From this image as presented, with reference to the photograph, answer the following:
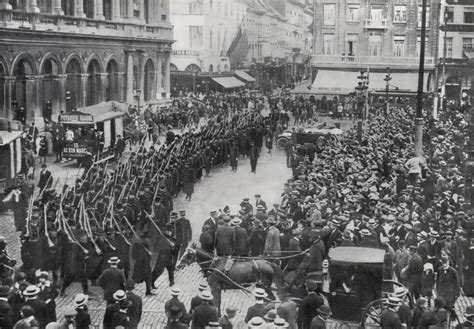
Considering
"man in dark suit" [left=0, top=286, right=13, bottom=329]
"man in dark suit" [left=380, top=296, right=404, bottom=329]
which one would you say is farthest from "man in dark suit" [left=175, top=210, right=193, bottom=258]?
"man in dark suit" [left=380, top=296, right=404, bottom=329]

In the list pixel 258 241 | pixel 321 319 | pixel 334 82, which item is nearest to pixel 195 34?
pixel 334 82

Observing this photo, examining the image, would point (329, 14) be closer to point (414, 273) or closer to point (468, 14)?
point (468, 14)

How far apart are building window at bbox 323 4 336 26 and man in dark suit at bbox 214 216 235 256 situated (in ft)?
169

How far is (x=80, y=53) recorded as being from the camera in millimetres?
46812

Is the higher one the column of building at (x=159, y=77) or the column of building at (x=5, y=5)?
the column of building at (x=5, y=5)

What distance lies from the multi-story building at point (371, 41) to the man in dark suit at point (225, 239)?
4712 cm

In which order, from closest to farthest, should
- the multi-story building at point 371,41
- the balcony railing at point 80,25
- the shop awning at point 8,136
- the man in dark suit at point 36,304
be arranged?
1. the man in dark suit at point 36,304
2. the shop awning at point 8,136
3. the balcony railing at point 80,25
4. the multi-story building at point 371,41

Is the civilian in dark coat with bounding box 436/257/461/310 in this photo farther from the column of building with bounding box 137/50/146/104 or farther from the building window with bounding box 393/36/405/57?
the building window with bounding box 393/36/405/57

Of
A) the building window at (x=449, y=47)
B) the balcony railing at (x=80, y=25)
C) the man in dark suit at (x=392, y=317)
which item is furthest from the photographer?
the building window at (x=449, y=47)

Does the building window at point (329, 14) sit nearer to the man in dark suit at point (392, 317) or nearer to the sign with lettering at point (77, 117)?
the sign with lettering at point (77, 117)

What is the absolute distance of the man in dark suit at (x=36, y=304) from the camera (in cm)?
1233

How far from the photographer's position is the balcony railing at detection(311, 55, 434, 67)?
63969mm

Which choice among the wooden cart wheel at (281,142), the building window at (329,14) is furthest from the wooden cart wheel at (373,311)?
the building window at (329,14)

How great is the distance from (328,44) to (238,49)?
18.6 metres
